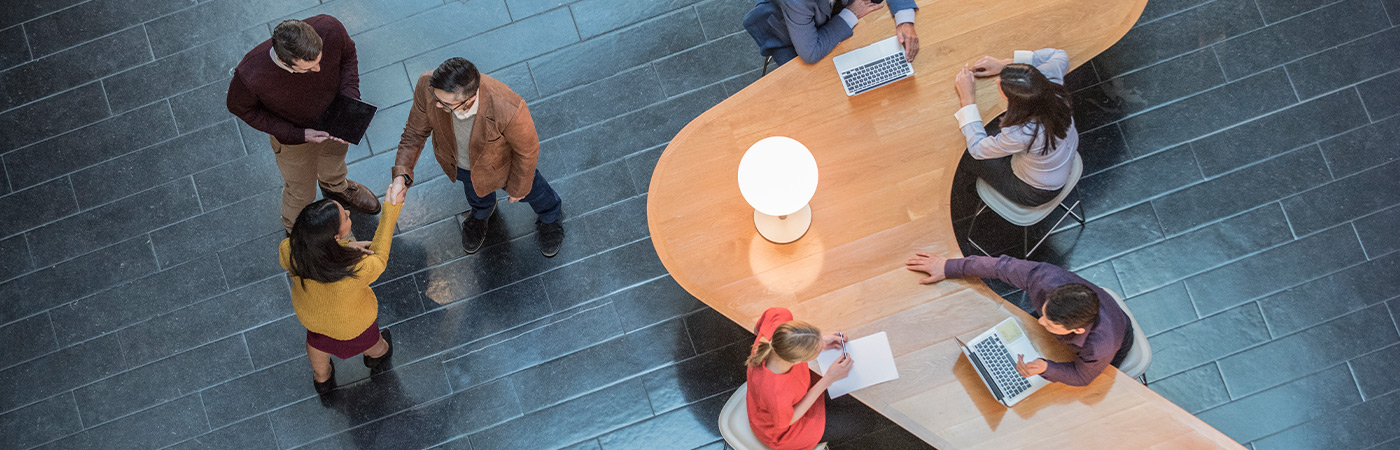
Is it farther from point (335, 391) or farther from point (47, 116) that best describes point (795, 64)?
point (47, 116)

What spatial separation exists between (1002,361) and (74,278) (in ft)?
14.0

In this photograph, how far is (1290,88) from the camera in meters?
3.97

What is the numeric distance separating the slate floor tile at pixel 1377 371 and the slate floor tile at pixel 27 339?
6051 millimetres

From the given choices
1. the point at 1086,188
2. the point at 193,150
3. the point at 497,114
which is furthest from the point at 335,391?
the point at 1086,188

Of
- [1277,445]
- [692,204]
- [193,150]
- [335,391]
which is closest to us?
[692,204]

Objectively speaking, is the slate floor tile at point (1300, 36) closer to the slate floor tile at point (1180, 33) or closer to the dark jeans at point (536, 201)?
the slate floor tile at point (1180, 33)

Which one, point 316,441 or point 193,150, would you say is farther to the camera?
point 193,150

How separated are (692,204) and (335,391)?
81.6 inches

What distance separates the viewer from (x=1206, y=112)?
3.95 meters

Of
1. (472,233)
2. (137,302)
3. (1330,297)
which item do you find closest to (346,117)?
(472,233)

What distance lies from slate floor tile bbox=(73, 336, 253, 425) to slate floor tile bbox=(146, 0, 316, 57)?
62.5 inches

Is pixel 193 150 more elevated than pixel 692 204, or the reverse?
pixel 193 150

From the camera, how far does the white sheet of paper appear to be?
2861 mm

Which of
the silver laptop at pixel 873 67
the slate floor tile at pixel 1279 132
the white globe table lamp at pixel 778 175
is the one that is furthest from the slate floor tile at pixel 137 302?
the slate floor tile at pixel 1279 132
